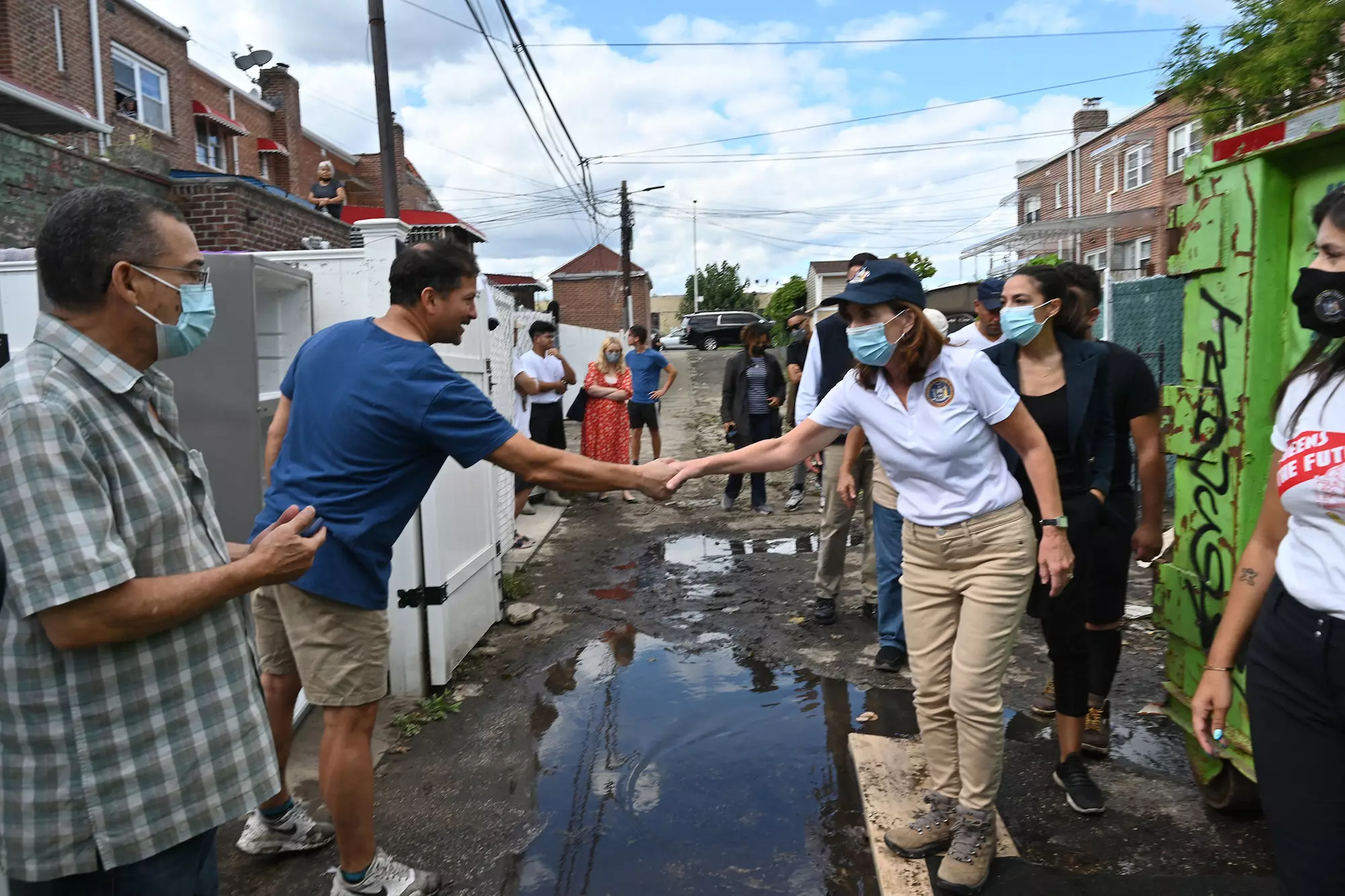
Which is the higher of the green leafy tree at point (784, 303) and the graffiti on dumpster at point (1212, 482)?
the green leafy tree at point (784, 303)

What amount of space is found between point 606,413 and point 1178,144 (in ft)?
76.5

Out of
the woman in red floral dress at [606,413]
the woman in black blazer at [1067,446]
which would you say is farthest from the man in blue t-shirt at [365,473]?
the woman in red floral dress at [606,413]

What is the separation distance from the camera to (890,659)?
4.96 meters

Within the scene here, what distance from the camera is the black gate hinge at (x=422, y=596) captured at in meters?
4.55

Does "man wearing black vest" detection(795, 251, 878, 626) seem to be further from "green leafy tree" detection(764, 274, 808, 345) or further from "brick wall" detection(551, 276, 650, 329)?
"brick wall" detection(551, 276, 650, 329)

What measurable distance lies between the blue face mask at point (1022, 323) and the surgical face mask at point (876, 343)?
0.79 m

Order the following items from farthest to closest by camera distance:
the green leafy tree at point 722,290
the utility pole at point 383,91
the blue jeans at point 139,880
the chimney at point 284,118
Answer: the green leafy tree at point 722,290 < the chimney at point 284,118 < the utility pole at point 383,91 < the blue jeans at point 139,880

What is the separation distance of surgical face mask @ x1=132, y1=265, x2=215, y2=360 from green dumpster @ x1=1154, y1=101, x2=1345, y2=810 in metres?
2.97

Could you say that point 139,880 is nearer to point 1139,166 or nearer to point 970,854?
point 970,854

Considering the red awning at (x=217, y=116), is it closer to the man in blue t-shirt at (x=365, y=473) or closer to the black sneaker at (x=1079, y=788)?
the man in blue t-shirt at (x=365, y=473)

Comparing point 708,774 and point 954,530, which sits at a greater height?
point 954,530

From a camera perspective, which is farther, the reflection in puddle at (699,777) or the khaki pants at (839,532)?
the khaki pants at (839,532)

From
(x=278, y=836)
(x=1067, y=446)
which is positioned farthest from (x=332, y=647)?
(x=1067, y=446)

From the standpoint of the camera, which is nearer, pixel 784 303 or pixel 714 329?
pixel 714 329
